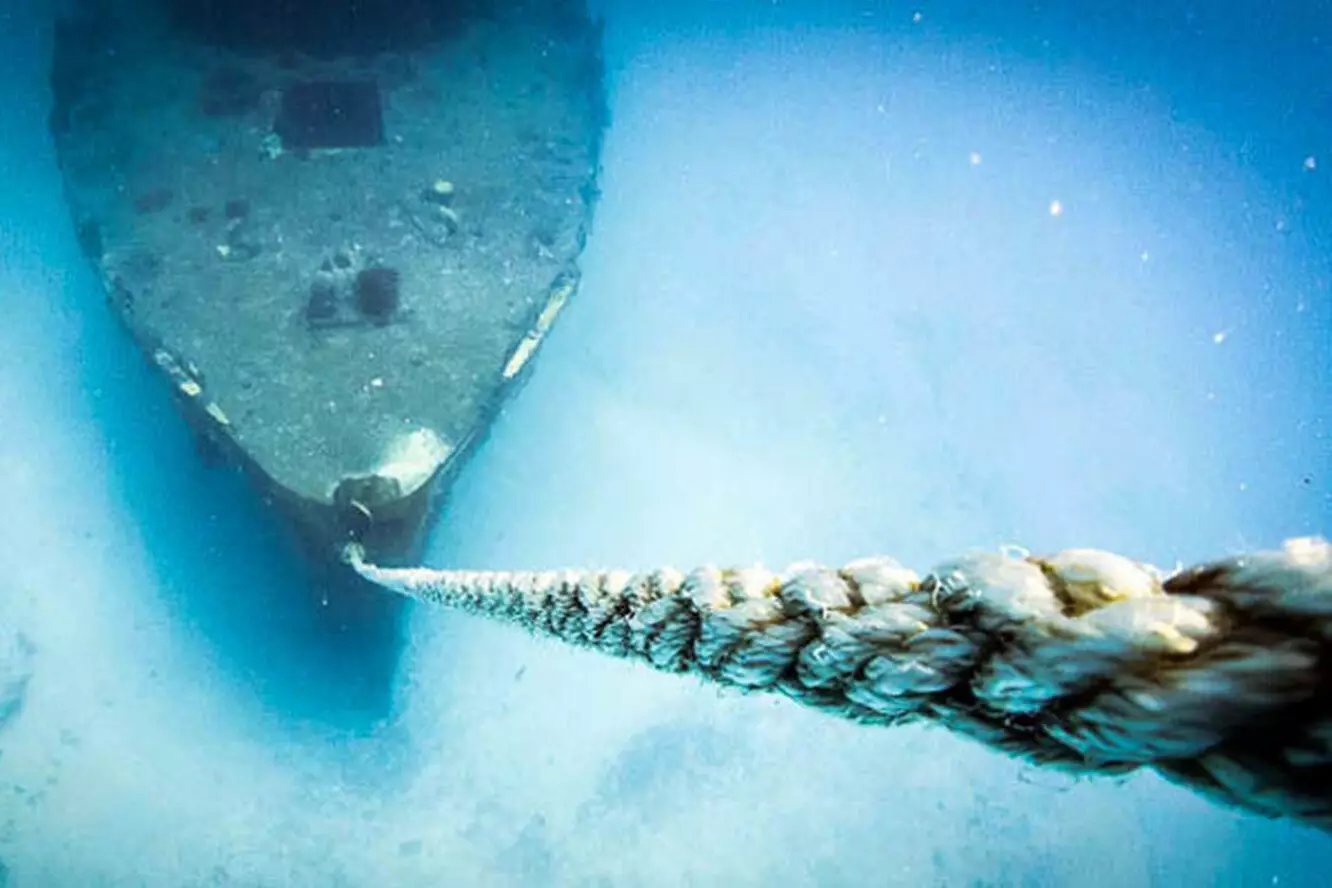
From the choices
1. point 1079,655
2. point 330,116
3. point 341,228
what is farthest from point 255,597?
point 1079,655

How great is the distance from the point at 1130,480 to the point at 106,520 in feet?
44.7

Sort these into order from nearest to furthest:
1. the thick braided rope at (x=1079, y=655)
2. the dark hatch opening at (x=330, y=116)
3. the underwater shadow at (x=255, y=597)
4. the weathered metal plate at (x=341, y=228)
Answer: the thick braided rope at (x=1079, y=655)
the weathered metal plate at (x=341, y=228)
the underwater shadow at (x=255, y=597)
the dark hatch opening at (x=330, y=116)

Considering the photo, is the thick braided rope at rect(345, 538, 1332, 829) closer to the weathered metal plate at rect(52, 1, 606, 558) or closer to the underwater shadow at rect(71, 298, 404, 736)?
the weathered metal plate at rect(52, 1, 606, 558)

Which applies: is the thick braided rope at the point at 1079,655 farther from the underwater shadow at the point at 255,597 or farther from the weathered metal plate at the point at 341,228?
the underwater shadow at the point at 255,597

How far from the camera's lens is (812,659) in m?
0.97

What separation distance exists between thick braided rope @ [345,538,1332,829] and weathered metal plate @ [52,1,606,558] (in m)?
5.34

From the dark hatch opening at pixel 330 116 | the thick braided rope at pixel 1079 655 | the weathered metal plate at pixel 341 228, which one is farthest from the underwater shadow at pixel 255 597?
the thick braided rope at pixel 1079 655

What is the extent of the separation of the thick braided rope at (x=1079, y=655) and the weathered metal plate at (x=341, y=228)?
534 cm

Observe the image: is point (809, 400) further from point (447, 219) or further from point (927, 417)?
point (447, 219)

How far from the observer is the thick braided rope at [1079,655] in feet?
1.80

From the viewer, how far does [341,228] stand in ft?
24.0

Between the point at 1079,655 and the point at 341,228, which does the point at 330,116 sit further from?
the point at 1079,655

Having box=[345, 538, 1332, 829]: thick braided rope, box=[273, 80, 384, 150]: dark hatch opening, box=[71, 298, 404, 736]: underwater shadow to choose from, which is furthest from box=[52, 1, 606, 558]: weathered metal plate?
box=[345, 538, 1332, 829]: thick braided rope

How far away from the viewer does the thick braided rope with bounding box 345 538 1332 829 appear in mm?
549
